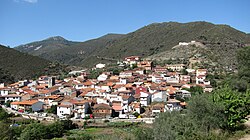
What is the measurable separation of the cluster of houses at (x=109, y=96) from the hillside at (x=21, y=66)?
64.8 ft

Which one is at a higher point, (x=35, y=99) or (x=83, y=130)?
(x=35, y=99)

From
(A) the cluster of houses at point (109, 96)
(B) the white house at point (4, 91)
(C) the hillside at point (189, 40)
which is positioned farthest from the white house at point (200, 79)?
(B) the white house at point (4, 91)

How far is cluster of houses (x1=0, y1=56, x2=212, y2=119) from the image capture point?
38.6 metres

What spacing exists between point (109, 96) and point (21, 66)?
50728 millimetres

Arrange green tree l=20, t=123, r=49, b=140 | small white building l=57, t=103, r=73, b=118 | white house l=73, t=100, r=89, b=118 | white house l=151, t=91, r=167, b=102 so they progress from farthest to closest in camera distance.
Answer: white house l=151, t=91, r=167, b=102 → small white building l=57, t=103, r=73, b=118 → white house l=73, t=100, r=89, b=118 → green tree l=20, t=123, r=49, b=140

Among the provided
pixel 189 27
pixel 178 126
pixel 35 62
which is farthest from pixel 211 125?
pixel 189 27

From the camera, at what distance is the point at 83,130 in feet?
110

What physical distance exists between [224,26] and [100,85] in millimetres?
67583

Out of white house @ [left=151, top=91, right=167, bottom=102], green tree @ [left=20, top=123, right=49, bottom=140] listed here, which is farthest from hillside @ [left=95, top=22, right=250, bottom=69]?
green tree @ [left=20, top=123, right=49, bottom=140]

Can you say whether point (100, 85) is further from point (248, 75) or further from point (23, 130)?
point (248, 75)

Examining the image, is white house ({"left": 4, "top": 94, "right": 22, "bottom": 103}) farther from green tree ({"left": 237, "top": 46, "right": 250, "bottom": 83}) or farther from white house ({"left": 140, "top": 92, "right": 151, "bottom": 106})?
green tree ({"left": 237, "top": 46, "right": 250, "bottom": 83})

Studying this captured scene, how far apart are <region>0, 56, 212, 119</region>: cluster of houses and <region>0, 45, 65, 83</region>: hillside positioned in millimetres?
19740

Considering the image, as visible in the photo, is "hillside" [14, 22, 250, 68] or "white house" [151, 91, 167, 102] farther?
"hillside" [14, 22, 250, 68]

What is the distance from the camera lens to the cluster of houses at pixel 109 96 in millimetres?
38562
